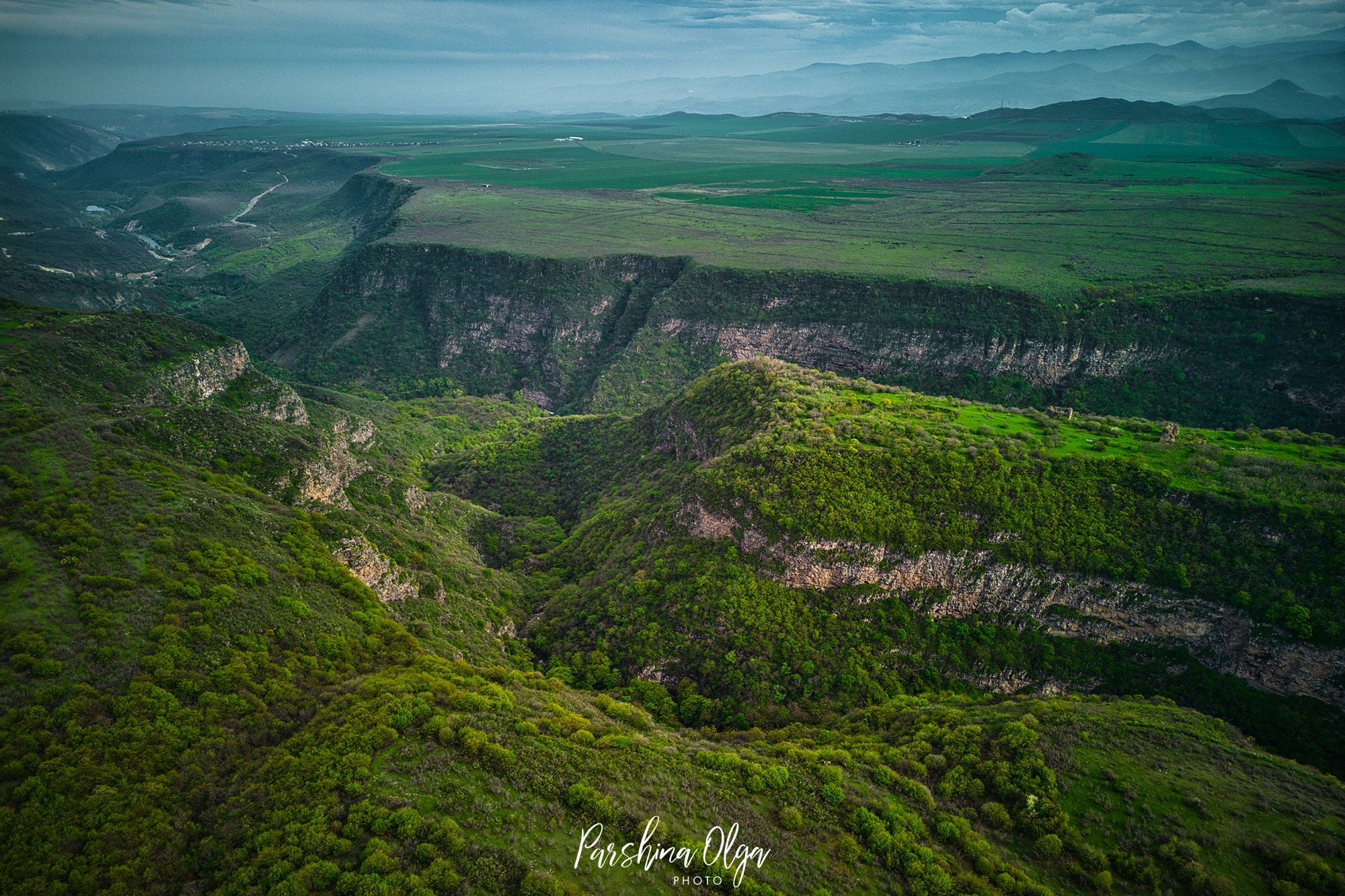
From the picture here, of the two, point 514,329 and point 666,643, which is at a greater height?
point 514,329

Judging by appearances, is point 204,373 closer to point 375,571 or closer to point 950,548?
point 375,571

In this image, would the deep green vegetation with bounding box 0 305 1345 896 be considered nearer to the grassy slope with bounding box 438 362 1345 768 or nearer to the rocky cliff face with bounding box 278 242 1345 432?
the grassy slope with bounding box 438 362 1345 768

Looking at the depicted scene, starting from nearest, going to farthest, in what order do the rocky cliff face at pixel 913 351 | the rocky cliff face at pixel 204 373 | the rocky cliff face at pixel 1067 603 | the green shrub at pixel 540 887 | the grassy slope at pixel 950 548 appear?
the green shrub at pixel 540 887 < the rocky cliff face at pixel 1067 603 < the grassy slope at pixel 950 548 < the rocky cliff face at pixel 204 373 < the rocky cliff face at pixel 913 351

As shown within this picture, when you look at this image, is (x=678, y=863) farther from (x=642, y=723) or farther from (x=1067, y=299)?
(x=1067, y=299)

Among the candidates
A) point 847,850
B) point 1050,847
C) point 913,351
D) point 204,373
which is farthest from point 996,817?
point 913,351

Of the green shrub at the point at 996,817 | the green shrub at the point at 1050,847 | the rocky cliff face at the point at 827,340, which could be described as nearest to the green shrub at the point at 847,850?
the green shrub at the point at 996,817

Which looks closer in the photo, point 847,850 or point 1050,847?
point 847,850

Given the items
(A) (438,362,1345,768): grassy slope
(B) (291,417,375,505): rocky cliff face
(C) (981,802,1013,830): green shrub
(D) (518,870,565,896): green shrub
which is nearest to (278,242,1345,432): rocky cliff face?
(A) (438,362,1345,768): grassy slope

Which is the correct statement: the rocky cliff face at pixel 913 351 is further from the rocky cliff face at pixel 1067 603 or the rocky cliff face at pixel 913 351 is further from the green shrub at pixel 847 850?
the green shrub at pixel 847 850

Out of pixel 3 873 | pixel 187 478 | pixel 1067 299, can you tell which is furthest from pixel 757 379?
pixel 1067 299
